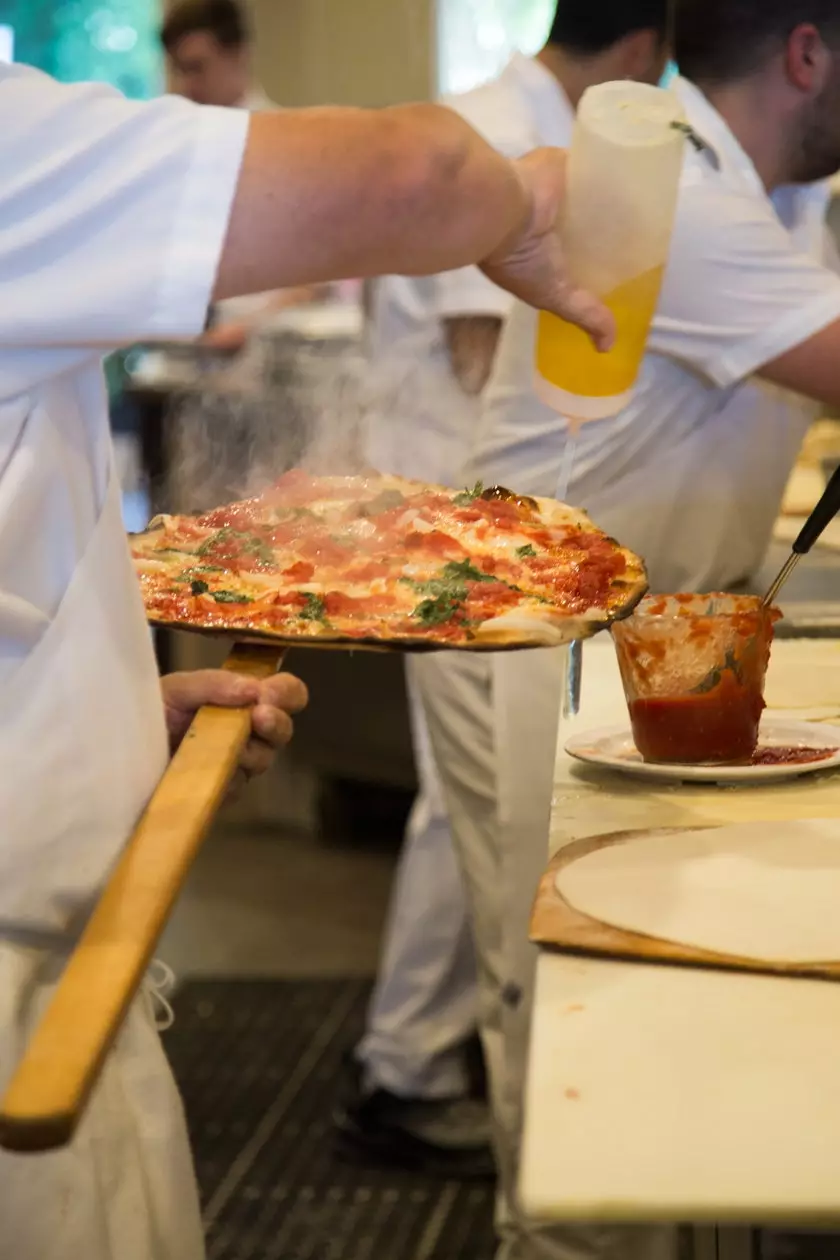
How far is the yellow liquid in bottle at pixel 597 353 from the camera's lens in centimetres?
136

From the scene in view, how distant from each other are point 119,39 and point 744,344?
14.3ft

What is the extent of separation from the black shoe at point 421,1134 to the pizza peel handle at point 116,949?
1.44 meters

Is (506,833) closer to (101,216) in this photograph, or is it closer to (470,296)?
(470,296)

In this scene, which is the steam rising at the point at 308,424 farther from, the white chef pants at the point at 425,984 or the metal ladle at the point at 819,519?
the metal ladle at the point at 819,519

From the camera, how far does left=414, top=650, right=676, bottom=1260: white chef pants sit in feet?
6.03

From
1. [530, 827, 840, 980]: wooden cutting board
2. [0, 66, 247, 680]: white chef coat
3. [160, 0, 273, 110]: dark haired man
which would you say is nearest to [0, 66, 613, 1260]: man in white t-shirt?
[0, 66, 247, 680]: white chef coat

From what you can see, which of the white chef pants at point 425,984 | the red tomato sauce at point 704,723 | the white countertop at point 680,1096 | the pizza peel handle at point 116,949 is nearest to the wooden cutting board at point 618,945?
A: the white countertop at point 680,1096

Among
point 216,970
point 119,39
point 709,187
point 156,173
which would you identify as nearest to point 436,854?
point 216,970

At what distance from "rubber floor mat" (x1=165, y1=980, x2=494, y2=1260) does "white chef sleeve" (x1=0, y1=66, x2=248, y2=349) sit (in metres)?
1.62

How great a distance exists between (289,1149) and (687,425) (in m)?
1.27

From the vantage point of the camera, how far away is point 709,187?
183 cm

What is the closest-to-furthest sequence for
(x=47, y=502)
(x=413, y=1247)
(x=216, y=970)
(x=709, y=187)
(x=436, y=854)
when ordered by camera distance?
1. (x=47, y=502)
2. (x=709, y=187)
3. (x=413, y=1247)
4. (x=436, y=854)
5. (x=216, y=970)

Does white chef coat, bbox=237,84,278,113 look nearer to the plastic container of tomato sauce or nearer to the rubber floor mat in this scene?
the rubber floor mat

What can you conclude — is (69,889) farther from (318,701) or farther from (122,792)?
(318,701)
